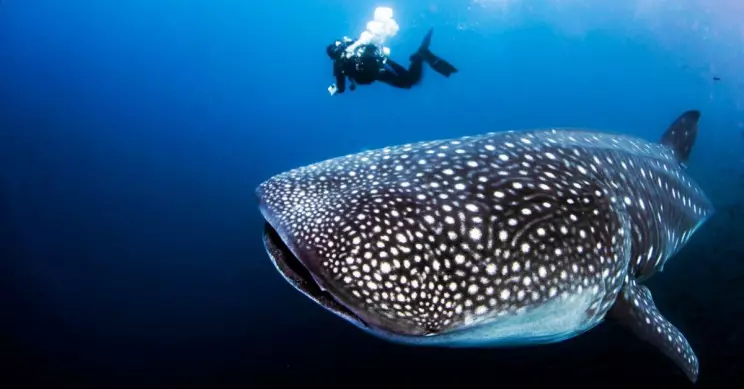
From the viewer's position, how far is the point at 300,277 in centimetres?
252

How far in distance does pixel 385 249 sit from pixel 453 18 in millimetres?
104304

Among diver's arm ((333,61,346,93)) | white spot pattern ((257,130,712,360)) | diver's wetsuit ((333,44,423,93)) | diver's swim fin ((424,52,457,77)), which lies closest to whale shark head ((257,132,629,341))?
white spot pattern ((257,130,712,360))

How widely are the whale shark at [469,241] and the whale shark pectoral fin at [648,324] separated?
1cm

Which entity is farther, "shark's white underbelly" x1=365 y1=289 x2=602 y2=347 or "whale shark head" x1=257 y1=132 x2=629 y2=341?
"shark's white underbelly" x1=365 y1=289 x2=602 y2=347

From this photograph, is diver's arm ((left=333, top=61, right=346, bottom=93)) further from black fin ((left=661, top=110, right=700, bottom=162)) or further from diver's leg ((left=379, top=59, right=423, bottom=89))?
black fin ((left=661, top=110, right=700, bottom=162))

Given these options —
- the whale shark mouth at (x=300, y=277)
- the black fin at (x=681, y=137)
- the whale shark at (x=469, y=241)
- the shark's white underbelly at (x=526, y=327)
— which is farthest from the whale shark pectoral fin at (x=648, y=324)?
the black fin at (x=681, y=137)

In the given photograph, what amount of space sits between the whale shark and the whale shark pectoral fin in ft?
0.05

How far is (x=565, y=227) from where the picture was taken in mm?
2662

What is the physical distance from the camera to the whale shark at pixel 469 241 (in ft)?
7.14

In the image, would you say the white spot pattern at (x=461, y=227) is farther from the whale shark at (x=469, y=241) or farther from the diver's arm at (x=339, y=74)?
the diver's arm at (x=339, y=74)

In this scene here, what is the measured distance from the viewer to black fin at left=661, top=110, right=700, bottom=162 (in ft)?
19.9

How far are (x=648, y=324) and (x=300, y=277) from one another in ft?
9.02

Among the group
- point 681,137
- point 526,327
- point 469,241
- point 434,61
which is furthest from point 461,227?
point 434,61

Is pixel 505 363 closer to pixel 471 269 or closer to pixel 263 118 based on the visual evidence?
pixel 471 269
